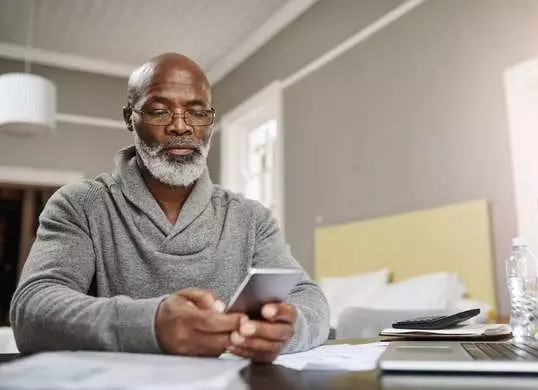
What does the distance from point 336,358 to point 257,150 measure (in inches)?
173

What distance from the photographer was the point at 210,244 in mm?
1147

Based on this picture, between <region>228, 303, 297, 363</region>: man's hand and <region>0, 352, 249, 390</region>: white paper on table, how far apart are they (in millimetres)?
48

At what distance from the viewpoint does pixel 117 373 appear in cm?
55

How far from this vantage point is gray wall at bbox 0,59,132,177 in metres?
5.23

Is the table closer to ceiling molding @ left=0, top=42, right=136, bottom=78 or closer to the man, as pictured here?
the man

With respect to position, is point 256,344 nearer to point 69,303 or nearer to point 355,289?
point 69,303

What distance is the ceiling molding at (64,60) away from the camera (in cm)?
522

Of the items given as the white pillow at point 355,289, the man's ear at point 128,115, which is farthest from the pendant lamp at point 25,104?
the man's ear at point 128,115

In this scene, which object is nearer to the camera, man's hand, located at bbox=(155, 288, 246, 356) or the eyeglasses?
man's hand, located at bbox=(155, 288, 246, 356)

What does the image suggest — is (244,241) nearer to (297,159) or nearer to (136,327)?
(136,327)

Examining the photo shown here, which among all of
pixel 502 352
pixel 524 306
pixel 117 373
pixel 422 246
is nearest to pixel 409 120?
pixel 422 246

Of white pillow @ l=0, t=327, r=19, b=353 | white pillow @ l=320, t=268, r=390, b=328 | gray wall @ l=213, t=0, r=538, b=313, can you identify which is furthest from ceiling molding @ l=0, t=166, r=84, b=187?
white pillow @ l=0, t=327, r=19, b=353

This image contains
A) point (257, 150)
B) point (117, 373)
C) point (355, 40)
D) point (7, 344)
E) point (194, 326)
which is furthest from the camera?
point (257, 150)

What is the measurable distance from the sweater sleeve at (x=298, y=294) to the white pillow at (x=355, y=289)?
1.54 m
